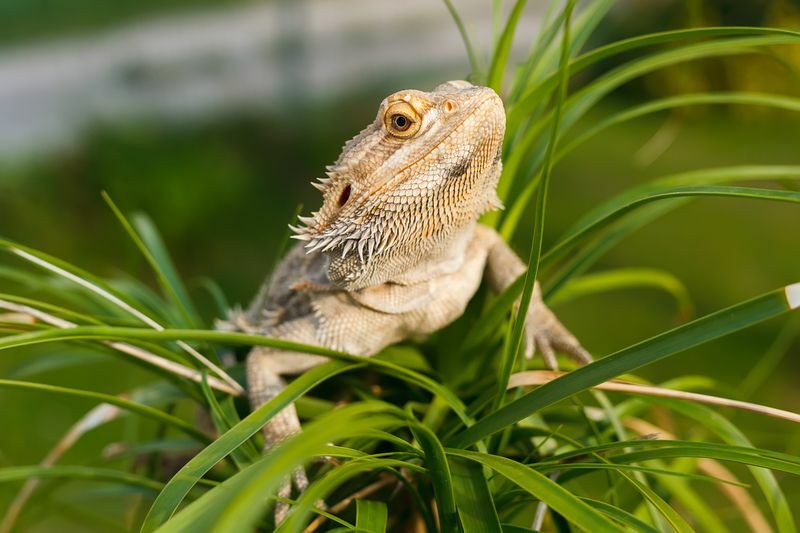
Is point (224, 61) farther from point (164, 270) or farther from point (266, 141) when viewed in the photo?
point (164, 270)

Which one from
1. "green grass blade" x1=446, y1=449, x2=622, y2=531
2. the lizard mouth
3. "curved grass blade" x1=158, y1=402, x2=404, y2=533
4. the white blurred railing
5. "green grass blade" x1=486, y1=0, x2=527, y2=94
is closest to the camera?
"curved grass blade" x1=158, y1=402, x2=404, y2=533

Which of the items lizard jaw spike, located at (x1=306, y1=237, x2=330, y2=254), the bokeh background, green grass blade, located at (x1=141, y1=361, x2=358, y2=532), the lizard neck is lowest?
green grass blade, located at (x1=141, y1=361, x2=358, y2=532)

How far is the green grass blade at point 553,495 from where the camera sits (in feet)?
1.66

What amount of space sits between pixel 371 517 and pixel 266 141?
2980mm

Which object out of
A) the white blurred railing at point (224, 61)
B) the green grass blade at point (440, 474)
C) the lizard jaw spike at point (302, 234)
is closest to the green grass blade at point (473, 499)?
the green grass blade at point (440, 474)

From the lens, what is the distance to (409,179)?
0.73 m

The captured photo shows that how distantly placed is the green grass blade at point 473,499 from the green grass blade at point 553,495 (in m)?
0.04

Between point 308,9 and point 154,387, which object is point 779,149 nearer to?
point 308,9

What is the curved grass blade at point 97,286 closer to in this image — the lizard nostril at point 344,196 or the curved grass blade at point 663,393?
the lizard nostril at point 344,196

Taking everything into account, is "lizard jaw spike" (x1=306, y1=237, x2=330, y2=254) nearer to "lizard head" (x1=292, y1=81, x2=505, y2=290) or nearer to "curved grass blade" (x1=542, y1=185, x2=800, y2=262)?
"lizard head" (x1=292, y1=81, x2=505, y2=290)

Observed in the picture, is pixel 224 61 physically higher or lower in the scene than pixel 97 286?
higher

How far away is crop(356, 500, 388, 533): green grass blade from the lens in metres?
0.60

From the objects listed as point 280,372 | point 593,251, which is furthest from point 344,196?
point 593,251

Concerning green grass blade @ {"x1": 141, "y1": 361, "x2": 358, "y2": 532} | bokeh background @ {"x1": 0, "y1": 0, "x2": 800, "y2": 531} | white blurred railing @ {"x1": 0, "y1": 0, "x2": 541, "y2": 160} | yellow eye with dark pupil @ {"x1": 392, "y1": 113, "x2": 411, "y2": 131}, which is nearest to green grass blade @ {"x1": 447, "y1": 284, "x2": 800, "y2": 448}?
green grass blade @ {"x1": 141, "y1": 361, "x2": 358, "y2": 532}
